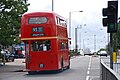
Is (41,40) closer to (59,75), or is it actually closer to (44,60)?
(44,60)

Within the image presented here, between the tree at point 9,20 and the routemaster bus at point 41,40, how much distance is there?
1234 centimetres

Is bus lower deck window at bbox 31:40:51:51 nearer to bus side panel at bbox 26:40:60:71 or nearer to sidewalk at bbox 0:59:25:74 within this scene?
bus side panel at bbox 26:40:60:71

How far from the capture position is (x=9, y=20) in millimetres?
41875

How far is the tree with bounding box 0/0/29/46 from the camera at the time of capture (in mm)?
40906

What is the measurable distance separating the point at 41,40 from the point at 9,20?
1382 centimetres

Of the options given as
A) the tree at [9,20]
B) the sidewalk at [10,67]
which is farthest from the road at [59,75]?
the tree at [9,20]

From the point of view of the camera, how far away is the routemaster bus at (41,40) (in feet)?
93.1

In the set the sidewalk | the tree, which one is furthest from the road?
the tree

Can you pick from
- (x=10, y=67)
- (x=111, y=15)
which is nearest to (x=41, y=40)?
(x=111, y=15)

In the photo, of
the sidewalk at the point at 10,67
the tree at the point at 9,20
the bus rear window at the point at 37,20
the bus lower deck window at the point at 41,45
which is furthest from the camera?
the tree at the point at 9,20

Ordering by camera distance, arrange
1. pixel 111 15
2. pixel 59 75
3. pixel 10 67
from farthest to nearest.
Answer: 1. pixel 10 67
2. pixel 59 75
3. pixel 111 15

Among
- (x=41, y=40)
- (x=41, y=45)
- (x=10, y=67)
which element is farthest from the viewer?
(x=10, y=67)

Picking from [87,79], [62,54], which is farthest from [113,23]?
[62,54]

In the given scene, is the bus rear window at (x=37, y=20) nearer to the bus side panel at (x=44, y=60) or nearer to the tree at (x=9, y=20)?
the bus side panel at (x=44, y=60)
